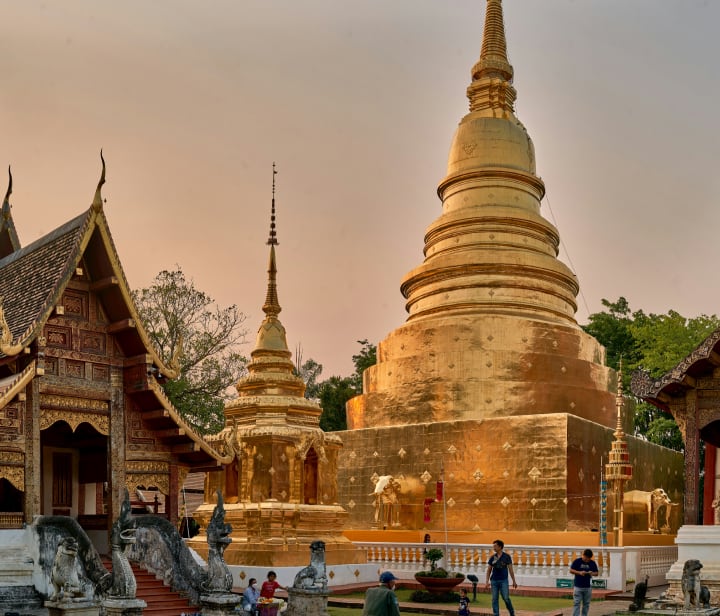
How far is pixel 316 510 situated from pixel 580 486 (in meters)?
6.72

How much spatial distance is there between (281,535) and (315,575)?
704 cm

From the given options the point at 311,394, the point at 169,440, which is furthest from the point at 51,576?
the point at 311,394

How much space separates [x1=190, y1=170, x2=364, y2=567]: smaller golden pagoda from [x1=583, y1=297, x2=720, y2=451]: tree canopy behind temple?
1498 cm

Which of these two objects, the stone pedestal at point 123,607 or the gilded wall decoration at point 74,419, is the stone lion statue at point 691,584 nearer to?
the stone pedestal at point 123,607

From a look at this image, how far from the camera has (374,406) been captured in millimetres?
29062

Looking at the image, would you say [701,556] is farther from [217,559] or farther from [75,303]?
[75,303]

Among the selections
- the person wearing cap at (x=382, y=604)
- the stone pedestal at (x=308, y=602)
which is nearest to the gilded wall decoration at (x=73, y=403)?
Answer: the stone pedestal at (x=308, y=602)

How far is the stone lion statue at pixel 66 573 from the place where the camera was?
1316cm

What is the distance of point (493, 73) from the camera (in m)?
33.2

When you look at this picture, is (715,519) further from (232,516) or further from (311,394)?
(311,394)

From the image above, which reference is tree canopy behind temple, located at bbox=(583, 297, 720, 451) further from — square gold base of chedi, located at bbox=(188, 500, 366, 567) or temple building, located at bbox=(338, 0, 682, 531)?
square gold base of chedi, located at bbox=(188, 500, 366, 567)

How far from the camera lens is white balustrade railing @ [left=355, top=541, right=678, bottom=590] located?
2064cm

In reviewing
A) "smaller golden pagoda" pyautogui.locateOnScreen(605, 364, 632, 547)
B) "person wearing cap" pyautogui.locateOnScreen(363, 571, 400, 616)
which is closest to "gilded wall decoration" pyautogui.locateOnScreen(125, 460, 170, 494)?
"person wearing cap" pyautogui.locateOnScreen(363, 571, 400, 616)

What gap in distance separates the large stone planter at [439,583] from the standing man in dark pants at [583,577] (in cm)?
505
